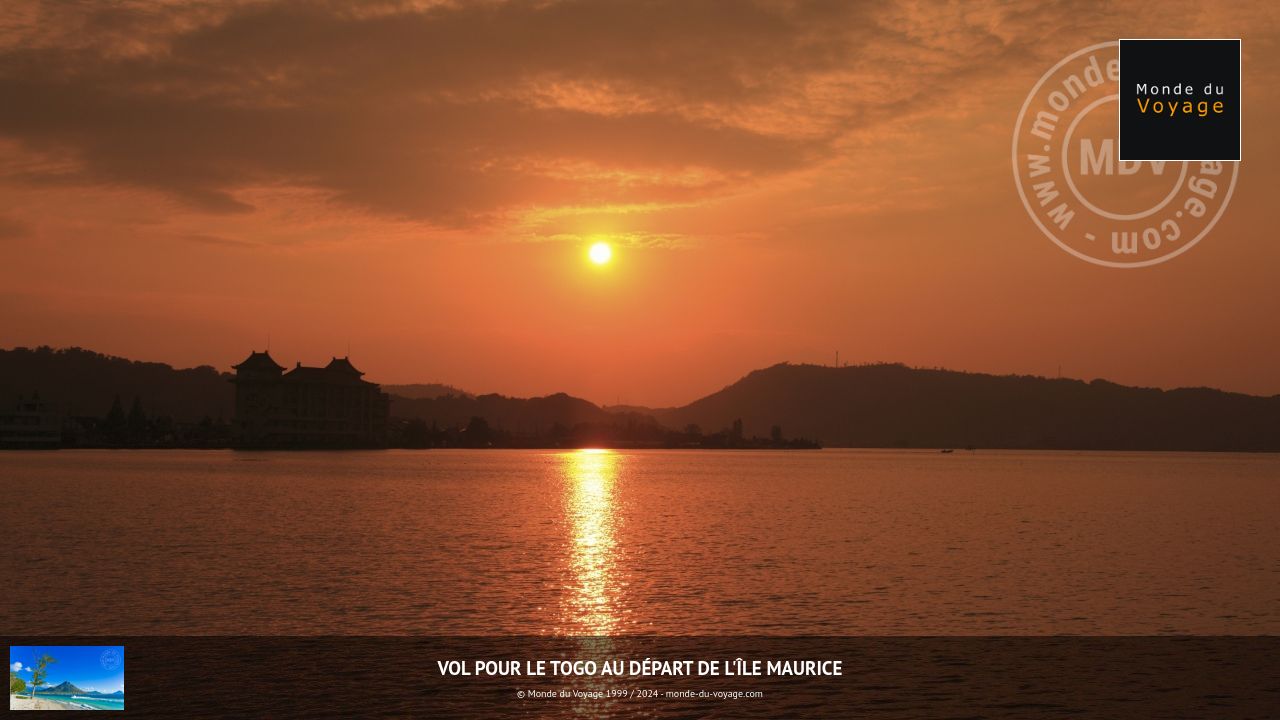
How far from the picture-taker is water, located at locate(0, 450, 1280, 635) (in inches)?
1431

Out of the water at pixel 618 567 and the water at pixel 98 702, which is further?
the water at pixel 618 567

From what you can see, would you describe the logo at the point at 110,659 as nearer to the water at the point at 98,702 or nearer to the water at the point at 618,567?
the water at the point at 98,702

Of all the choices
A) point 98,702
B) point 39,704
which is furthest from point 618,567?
point 39,704

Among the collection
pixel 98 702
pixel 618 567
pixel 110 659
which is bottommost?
pixel 618 567

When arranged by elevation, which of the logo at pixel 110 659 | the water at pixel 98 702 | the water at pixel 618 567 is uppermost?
the logo at pixel 110 659

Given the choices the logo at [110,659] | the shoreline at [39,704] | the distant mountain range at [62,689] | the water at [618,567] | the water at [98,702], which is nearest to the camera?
the shoreline at [39,704]

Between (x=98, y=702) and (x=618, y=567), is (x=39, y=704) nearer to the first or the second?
(x=98, y=702)

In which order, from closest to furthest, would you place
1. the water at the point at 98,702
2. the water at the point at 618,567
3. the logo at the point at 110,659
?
the water at the point at 98,702
the logo at the point at 110,659
the water at the point at 618,567

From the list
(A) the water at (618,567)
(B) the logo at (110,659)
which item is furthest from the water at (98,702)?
(A) the water at (618,567)

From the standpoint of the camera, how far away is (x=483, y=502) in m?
111

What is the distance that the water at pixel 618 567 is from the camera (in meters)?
36.3

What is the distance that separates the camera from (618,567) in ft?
175

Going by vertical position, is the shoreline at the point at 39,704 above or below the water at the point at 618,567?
above

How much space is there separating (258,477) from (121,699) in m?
147
